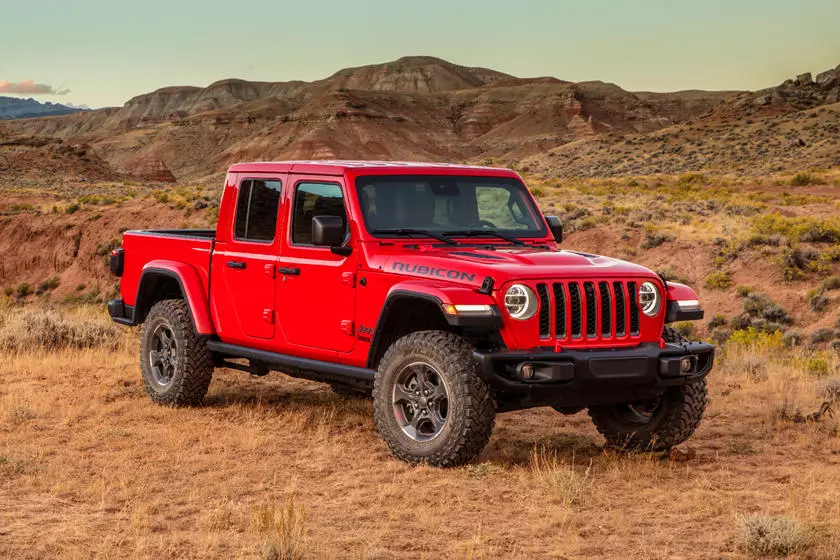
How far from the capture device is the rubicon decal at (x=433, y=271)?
22.0 feet

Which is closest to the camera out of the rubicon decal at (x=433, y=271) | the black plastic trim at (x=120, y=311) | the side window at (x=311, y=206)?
the rubicon decal at (x=433, y=271)

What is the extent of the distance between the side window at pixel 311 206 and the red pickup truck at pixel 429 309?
1 cm

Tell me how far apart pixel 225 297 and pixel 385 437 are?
7.59ft

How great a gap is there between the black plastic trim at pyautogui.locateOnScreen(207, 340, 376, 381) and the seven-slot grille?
1.40m

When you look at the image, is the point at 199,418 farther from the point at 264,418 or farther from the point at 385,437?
the point at 385,437

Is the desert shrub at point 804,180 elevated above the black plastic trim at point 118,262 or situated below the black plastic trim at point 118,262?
above

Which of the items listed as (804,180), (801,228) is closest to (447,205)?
(801,228)

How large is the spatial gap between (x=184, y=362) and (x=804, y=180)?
41246 mm

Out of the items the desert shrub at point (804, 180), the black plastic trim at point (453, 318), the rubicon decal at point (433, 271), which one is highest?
the desert shrub at point (804, 180)

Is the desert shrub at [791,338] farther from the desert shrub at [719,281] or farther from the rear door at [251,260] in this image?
the rear door at [251,260]

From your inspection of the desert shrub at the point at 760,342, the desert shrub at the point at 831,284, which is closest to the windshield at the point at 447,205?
the desert shrub at the point at 760,342

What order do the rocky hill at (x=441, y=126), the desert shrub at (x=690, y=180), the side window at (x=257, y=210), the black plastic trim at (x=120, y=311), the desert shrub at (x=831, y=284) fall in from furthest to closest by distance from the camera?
the rocky hill at (x=441, y=126) < the desert shrub at (x=690, y=180) < the desert shrub at (x=831, y=284) < the black plastic trim at (x=120, y=311) < the side window at (x=257, y=210)

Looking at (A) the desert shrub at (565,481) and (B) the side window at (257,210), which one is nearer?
(A) the desert shrub at (565,481)

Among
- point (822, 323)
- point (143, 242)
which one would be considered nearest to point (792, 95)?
point (822, 323)
